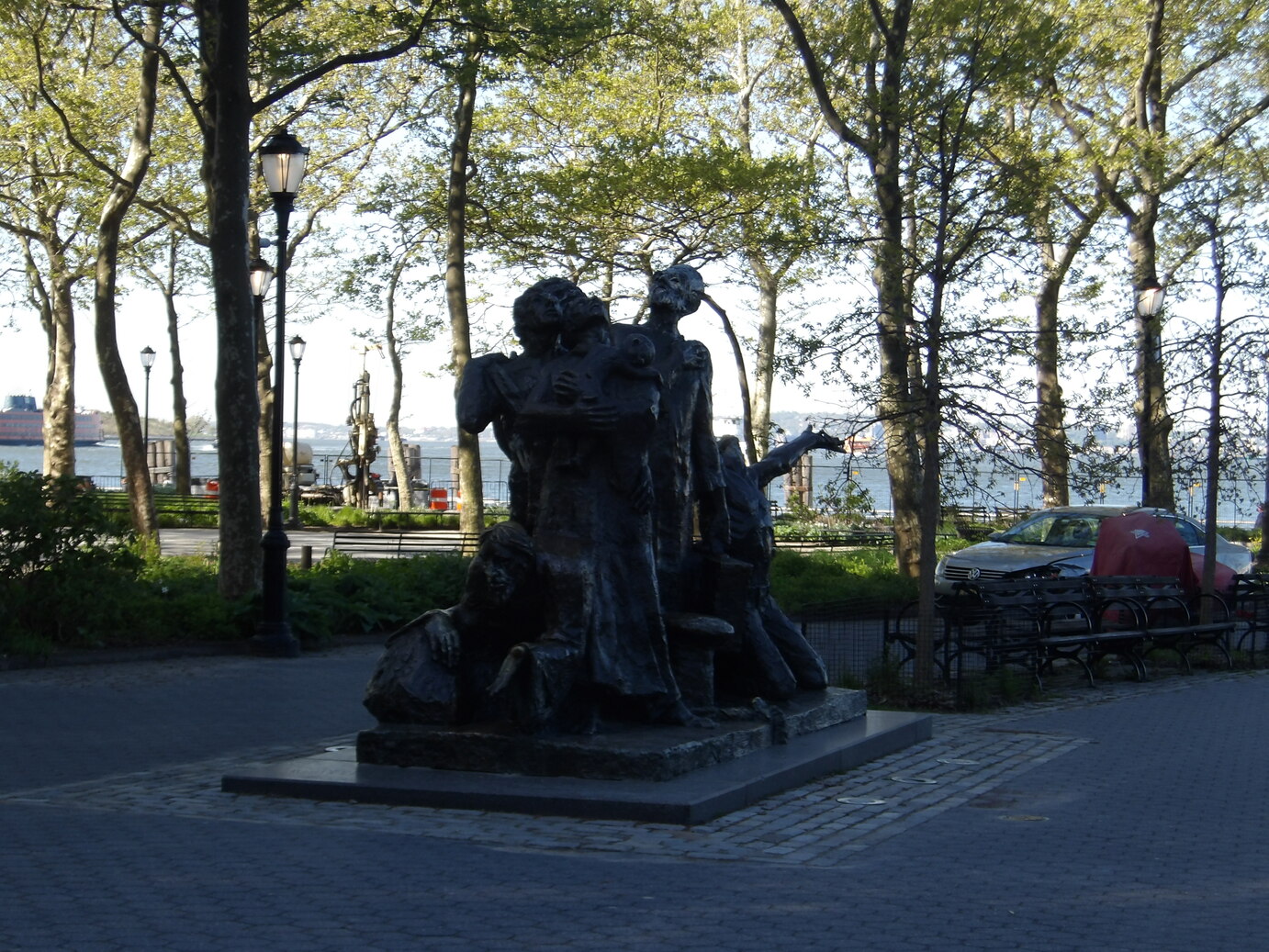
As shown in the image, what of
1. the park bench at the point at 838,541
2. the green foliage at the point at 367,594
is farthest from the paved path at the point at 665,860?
the park bench at the point at 838,541

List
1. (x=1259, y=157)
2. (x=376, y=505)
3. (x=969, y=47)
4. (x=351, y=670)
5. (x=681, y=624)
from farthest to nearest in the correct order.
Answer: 1. (x=376, y=505)
2. (x=1259, y=157)
3. (x=351, y=670)
4. (x=969, y=47)
5. (x=681, y=624)

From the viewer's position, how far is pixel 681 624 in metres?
8.51

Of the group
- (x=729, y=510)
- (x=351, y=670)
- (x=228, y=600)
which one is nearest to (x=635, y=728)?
(x=729, y=510)

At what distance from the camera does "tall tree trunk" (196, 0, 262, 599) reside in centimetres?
1647

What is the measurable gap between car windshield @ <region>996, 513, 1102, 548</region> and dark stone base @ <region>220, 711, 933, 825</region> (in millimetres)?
12637

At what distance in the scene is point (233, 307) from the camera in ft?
54.1

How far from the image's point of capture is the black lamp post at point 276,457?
15.2 metres

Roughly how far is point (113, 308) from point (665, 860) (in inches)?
737

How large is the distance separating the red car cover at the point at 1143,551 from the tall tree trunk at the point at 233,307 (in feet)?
30.6

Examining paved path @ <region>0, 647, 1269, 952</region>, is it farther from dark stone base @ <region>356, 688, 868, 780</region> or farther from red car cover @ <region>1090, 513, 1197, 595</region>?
red car cover @ <region>1090, 513, 1197, 595</region>

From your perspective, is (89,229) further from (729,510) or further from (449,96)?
(729,510)

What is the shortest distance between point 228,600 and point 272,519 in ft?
4.53

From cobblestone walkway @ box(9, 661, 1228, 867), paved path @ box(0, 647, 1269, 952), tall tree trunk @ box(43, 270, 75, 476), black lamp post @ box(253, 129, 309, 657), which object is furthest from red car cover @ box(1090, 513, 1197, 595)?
tall tree trunk @ box(43, 270, 75, 476)

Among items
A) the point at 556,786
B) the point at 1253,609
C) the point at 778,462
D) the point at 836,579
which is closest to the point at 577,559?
the point at 556,786
